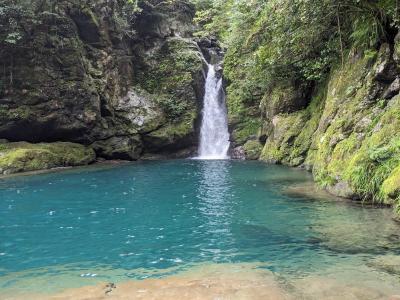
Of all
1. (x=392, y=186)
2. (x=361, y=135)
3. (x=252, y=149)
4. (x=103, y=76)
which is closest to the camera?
(x=392, y=186)

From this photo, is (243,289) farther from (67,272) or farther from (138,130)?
(138,130)

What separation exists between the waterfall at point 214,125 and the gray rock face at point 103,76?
3.11ft

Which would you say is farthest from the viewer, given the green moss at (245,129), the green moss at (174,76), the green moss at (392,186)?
the green moss at (174,76)

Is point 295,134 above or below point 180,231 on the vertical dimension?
above

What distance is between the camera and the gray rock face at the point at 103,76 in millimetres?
27547

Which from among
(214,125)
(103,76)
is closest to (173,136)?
(214,125)

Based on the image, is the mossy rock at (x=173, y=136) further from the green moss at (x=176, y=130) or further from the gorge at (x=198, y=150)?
the gorge at (x=198, y=150)

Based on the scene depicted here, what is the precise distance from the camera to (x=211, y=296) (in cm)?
587

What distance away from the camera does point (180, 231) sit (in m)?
10.0

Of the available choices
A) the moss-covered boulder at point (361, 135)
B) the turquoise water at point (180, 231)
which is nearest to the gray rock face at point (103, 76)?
the turquoise water at point (180, 231)

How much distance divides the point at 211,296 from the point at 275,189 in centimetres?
948

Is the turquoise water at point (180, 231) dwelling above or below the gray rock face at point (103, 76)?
below

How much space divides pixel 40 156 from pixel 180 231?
1852cm

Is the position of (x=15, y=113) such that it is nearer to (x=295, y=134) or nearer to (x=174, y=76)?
(x=174, y=76)
